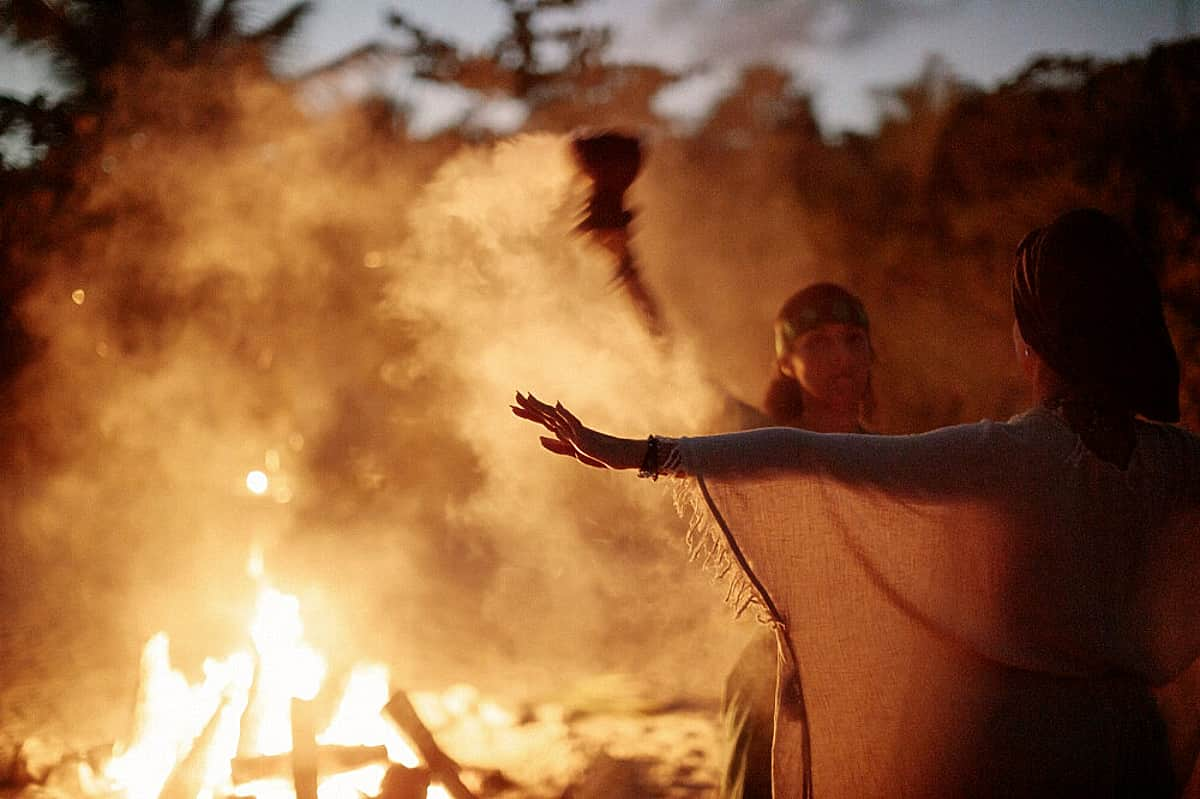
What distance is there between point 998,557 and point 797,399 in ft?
4.11

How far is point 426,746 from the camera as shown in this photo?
3.67 metres

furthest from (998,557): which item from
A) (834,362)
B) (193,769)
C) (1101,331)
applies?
(193,769)

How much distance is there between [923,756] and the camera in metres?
2.11

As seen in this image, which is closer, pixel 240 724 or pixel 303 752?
pixel 303 752

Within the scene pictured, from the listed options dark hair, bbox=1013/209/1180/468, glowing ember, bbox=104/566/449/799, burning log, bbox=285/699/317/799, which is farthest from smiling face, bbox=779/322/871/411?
glowing ember, bbox=104/566/449/799

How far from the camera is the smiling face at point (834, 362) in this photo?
3016 mm

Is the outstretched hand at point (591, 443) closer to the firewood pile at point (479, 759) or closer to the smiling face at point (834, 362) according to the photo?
the smiling face at point (834, 362)

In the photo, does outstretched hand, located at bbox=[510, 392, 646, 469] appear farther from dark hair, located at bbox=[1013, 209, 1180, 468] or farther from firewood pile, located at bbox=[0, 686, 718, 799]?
firewood pile, located at bbox=[0, 686, 718, 799]

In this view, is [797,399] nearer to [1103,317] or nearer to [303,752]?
[1103,317]

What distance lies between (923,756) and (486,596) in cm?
742

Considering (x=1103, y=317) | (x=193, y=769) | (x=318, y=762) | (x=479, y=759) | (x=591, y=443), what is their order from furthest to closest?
(x=479, y=759), (x=193, y=769), (x=318, y=762), (x=591, y=443), (x=1103, y=317)

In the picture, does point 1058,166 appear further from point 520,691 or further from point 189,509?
point 189,509

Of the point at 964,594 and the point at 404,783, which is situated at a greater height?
the point at 964,594

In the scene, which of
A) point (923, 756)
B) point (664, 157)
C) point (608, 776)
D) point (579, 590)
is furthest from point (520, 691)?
point (664, 157)
